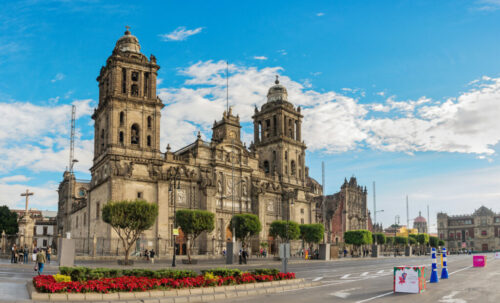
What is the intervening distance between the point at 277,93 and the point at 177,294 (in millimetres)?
67065

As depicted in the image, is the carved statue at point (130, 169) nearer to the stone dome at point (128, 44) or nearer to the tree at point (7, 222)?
the stone dome at point (128, 44)

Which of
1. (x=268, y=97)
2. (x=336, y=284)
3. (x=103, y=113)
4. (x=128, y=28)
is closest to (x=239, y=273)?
(x=336, y=284)

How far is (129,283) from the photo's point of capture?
1616cm

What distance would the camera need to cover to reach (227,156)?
6562 centimetres

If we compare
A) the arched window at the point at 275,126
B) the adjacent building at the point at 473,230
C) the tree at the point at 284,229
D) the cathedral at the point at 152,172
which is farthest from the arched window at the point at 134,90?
the adjacent building at the point at 473,230

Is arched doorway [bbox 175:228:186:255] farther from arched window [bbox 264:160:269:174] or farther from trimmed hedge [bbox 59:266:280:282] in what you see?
trimmed hedge [bbox 59:266:280:282]

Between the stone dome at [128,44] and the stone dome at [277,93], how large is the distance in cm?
2785

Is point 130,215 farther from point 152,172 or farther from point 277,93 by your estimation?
point 277,93

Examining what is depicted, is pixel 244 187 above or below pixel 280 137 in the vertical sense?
below

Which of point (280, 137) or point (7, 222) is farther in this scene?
point (7, 222)

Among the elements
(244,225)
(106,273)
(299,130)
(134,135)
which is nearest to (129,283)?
(106,273)

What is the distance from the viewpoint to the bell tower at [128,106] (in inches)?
2194

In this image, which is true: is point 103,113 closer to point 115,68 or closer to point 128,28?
point 115,68

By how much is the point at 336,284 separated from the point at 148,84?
44659 mm
